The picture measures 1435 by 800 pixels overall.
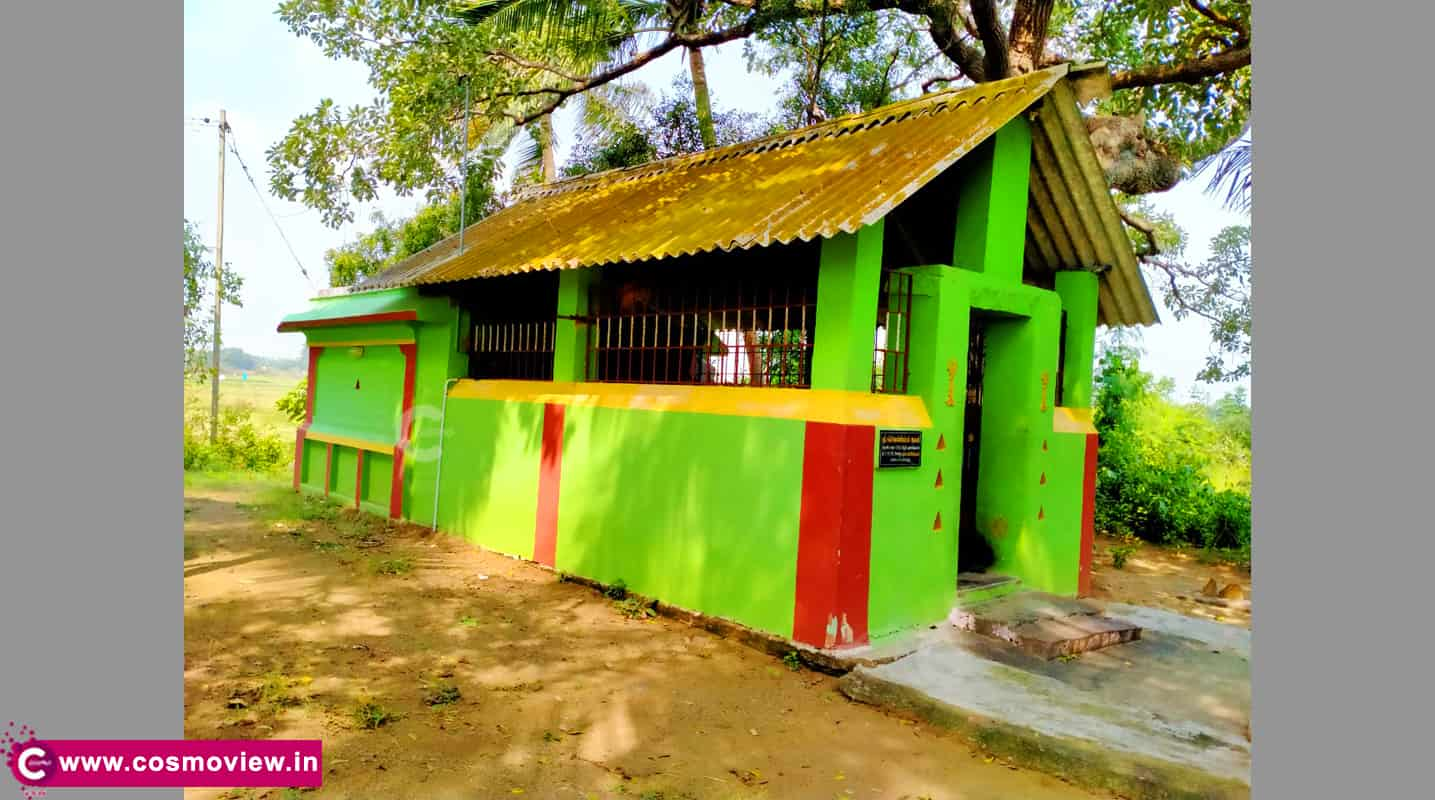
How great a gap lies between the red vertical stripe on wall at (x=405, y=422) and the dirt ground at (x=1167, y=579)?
26.1 ft

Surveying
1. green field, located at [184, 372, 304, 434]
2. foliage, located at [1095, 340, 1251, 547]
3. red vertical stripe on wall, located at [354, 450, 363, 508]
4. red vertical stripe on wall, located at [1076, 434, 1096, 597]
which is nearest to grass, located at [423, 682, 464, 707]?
red vertical stripe on wall, located at [1076, 434, 1096, 597]

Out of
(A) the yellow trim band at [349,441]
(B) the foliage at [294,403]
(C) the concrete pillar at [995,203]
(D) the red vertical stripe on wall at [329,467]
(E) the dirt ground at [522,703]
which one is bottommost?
(E) the dirt ground at [522,703]

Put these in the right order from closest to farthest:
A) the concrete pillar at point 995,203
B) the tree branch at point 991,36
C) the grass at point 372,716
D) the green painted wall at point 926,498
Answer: the grass at point 372,716, the green painted wall at point 926,498, the concrete pillar at point 995,203, the tree branch at point 991,36

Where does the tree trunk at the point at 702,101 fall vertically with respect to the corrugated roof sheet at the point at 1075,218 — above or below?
above

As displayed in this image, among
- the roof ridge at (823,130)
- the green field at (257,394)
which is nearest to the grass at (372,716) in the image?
the roof ridge at (823,130)

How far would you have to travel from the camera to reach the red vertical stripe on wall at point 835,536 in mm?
5820

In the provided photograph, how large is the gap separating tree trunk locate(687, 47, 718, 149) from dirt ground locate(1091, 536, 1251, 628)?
936 centimetres

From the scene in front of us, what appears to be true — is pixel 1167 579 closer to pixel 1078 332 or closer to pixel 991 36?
pixel 1078 332

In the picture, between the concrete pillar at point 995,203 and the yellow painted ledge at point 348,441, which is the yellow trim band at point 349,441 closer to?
the yellow painted ledge at point 348,441

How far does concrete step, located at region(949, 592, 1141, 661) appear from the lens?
20.5 ft

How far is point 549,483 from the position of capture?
27.7ft

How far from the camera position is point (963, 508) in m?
7.96

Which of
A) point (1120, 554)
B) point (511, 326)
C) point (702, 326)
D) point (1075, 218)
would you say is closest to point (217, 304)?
point (511, 326)

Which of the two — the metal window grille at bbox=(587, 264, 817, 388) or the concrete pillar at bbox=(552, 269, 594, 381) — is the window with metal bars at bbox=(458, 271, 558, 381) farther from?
the metal window grille at bbox=(587, 264, 817, 388)
